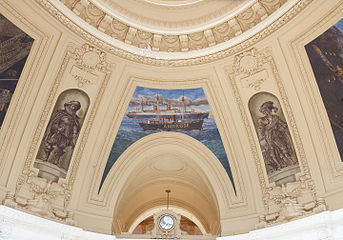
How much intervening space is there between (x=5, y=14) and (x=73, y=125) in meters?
3.98

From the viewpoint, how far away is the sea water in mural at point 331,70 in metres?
10.4

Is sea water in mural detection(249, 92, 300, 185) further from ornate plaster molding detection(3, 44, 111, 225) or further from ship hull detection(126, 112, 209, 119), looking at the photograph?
ornate plaster molding detection(3, 44, 111, 225)

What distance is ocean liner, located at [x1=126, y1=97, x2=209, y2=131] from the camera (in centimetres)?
1310

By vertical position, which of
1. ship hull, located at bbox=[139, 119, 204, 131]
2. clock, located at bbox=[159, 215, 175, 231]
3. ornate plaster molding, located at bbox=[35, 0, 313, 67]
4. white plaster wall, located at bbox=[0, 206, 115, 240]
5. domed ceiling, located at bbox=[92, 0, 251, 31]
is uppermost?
domed ceiling, located at bbox=[92, 0, 251, 31]

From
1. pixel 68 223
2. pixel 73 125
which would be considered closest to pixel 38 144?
pixel 73 125

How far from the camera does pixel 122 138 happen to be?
Answer: 1317cm

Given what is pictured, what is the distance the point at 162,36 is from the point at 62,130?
14.8 feet

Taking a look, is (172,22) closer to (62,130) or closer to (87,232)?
(62,130)

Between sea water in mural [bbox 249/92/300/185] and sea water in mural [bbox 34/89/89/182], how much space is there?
5788 mm

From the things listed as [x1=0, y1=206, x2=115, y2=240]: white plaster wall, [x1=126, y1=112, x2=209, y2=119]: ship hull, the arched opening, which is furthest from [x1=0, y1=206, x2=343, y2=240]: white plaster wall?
[x1=126, y1=112, x2=209, y2=119]: ship hull

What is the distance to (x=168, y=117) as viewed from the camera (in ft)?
43.6

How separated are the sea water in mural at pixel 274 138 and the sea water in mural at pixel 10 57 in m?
7.35

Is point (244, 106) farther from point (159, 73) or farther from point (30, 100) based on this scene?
point (30, 100)

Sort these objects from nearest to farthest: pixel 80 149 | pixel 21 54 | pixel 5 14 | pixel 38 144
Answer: pixel 5 14 → pixel 21 54 → pixel 38 144 → pixel 80 149
